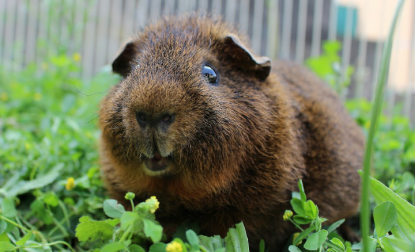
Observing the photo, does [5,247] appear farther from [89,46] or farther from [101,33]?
[101,33]

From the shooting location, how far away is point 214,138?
6.80 ft

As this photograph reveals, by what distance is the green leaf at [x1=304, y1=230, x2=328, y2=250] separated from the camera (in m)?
1.87

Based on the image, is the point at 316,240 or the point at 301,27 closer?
the point at 316,240

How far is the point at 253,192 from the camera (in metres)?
2.38

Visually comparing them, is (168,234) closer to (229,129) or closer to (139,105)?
(229,129)

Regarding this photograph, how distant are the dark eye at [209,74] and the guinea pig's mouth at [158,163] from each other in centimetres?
56

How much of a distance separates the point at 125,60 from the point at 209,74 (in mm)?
790

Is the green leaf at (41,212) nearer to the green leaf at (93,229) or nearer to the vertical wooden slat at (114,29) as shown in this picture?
the green leaf at (93,229)

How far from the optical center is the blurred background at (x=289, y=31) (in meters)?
7.60

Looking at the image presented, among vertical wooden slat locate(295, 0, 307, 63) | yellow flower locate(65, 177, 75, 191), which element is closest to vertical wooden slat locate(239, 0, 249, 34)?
vertical wooden slat locate(295, 0, 307, 63)

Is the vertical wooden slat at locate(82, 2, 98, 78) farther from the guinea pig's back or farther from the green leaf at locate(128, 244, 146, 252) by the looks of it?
the green leaf at locate(128, 244, 146, 252)

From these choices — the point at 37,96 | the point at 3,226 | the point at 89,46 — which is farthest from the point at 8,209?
the point at 89,46

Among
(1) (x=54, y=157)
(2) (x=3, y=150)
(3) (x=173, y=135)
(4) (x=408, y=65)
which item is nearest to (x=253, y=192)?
(3) (x=173, y=135)

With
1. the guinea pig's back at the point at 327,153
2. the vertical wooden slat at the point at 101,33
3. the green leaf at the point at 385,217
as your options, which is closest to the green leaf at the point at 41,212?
the guinea pig's back at the point at 327,153
